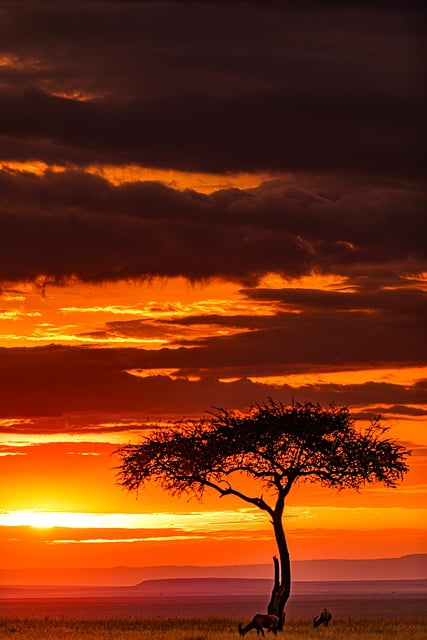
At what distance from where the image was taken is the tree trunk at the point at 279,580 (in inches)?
2520

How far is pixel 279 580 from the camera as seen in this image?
6625 centimetres

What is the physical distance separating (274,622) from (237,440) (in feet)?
46.7

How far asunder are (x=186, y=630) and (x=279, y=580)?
25.1 feet

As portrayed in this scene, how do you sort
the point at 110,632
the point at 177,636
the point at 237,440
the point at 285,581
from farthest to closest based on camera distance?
the point at 237,440 < the point at 285,581 < the point at 110,632 < the point at 177,636

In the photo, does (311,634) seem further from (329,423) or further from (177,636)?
(329,423)

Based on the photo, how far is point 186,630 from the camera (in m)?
60.1

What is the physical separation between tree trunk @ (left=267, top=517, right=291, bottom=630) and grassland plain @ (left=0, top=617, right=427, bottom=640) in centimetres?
116

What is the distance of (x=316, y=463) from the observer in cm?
7012

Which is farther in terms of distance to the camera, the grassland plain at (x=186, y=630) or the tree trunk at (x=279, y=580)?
the tree trunk at (x=279, y=580)

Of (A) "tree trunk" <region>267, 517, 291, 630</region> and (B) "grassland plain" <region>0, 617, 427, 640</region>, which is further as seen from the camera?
(A) "tree trunk" <region>267, 517, 291, 630</region>

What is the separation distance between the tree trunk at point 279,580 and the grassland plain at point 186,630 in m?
1.16

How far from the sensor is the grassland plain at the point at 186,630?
183 feet

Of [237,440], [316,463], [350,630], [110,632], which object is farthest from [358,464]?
[110,632]

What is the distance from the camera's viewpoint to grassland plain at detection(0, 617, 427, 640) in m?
55.7
